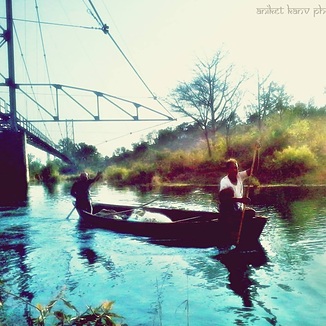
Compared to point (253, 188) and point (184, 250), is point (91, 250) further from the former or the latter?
point (253, 188)

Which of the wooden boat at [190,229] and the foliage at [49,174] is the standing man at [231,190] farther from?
the foliage at [49,174]

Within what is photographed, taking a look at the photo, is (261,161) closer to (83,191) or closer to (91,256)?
(83,191)

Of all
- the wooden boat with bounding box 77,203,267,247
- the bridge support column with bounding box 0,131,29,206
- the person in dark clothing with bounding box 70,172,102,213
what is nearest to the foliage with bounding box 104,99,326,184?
the bridge support column with bounding box 0,131,29,206

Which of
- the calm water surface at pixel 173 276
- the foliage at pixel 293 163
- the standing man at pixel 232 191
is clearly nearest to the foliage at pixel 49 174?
the foliage at pixel 293 163

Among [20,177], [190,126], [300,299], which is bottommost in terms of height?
[300,299]

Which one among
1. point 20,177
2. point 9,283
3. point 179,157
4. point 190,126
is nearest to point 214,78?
point 179,157

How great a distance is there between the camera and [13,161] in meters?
29.7

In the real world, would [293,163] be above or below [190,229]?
above

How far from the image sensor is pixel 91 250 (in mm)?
11461

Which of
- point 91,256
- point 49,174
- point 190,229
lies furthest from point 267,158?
point 49,174

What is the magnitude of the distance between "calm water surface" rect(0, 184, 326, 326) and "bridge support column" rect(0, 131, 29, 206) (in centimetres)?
1613

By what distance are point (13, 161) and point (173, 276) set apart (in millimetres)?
24222

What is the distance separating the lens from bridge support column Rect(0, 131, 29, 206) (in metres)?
29.0

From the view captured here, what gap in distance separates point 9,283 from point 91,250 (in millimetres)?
3331
